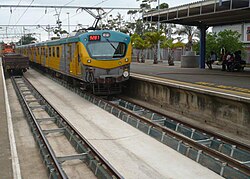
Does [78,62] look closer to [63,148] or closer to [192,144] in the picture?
[63,148]

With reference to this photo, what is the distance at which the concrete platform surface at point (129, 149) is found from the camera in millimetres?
7574

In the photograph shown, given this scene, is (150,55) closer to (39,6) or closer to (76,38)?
(39,6)

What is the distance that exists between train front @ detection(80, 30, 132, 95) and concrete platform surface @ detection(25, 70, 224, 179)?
1961 mm

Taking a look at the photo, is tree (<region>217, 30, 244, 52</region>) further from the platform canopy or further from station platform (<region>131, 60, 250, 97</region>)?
station platform (<region>131, 60, 250, 97</region>)

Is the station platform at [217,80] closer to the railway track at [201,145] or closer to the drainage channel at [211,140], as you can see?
the drainage channel at [211,140]

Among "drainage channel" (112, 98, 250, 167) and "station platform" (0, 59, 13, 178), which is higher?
"station platform" (0, 59, 13, 178)

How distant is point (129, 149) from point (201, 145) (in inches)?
75.4

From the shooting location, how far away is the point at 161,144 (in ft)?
31.1

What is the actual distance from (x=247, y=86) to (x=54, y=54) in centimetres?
1344

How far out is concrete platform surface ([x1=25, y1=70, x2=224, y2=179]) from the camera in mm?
Result: 7574

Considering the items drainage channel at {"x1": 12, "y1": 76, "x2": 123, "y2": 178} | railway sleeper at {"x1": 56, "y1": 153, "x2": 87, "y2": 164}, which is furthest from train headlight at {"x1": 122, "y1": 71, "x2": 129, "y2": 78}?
railway sleeper at {"x1": 56, "y1": 153, "x2": 87, "y2": 164}

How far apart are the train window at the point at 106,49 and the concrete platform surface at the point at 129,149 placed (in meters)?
2.73

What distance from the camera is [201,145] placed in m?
8.59

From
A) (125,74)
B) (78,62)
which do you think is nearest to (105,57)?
(125,74)
